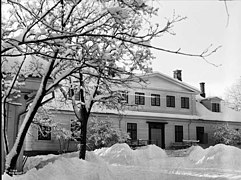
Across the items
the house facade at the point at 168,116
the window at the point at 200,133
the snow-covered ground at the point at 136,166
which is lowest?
the snow-covered ground at the point at 136,166

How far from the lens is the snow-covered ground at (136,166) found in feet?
9.53

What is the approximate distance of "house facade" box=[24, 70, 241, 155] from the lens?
860cm

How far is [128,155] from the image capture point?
17.8ft

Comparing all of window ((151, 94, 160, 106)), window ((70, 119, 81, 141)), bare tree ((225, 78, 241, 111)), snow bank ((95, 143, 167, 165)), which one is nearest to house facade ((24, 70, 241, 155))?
window ((151, 94, 160, 106))

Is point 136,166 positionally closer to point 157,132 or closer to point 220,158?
point 220,158

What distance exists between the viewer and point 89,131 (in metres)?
7.09

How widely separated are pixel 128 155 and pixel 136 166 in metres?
0.74

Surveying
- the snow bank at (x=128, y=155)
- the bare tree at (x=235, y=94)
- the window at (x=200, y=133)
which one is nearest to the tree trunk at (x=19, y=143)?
the bare tree at (x=235, y=94)

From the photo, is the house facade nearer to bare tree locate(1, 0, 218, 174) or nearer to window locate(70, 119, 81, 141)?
window locate(70, 119, 81, 141)

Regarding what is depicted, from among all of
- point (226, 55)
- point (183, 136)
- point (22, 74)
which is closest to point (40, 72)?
point (22, 74)

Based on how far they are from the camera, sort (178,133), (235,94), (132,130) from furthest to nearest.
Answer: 1. (178,133)
2. (132,130)
3. (235,94)

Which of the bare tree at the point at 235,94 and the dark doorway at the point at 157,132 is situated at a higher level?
the bare tree at the point at 235,94

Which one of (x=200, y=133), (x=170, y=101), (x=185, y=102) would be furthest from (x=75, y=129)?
(x=200, y=133)

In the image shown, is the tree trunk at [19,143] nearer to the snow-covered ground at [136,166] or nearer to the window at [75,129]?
the snow-covered ground at [136,166]
